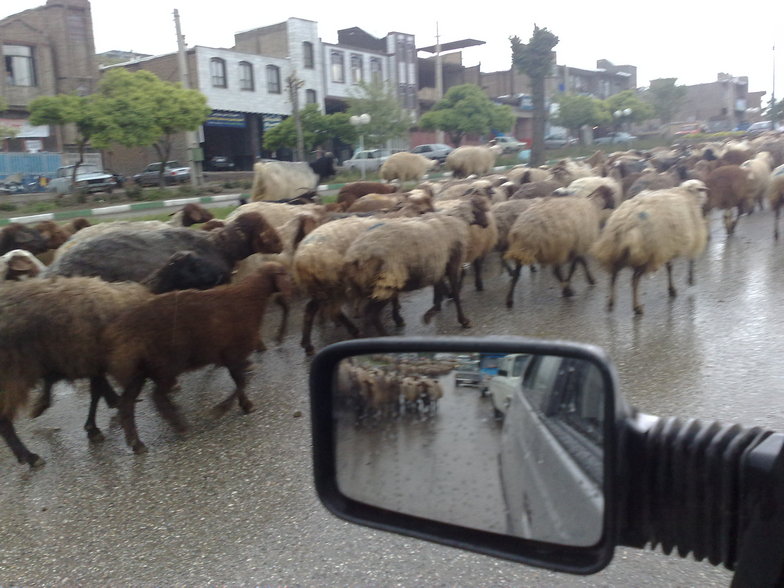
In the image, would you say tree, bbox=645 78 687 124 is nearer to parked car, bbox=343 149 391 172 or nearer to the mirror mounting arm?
parked car, bbox=343 149 391 172

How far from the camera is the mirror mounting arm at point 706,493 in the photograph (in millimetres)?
1429

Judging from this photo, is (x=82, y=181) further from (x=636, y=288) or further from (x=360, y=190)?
(x=636, y=288)

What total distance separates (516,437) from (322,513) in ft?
8.64

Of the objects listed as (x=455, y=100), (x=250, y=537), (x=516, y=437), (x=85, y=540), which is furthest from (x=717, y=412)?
(x=455, y=100)

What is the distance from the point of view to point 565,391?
185 cm

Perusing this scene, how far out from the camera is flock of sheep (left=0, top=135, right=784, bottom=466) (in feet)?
17.1

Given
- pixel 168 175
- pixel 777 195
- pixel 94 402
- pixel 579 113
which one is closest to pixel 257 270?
pixel 94 402

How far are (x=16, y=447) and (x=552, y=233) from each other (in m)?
6.14

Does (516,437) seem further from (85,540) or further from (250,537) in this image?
(85,540)

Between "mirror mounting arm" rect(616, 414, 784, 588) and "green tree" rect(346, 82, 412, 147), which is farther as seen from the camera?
"green tree" rect(346, 82, 412, 147)

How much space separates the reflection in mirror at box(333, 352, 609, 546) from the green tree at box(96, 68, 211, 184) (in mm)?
29780

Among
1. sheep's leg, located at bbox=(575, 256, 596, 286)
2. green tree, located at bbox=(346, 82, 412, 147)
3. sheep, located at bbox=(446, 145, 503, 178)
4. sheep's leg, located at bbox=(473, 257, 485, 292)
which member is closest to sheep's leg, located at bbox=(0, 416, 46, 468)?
sheep's leg, located at bbox=(473, 257, 485, 292)

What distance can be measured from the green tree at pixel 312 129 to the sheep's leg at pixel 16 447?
32975mm

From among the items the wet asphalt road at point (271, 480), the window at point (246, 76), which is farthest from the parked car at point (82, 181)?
the wet asphalt road at point (271, 480)
